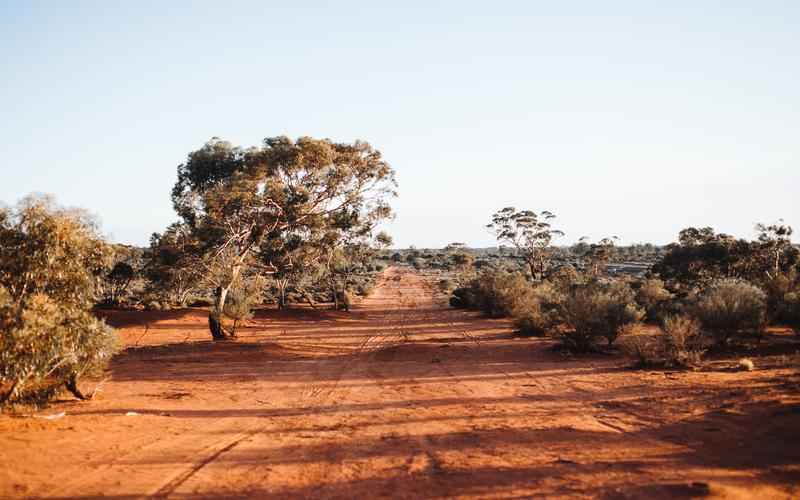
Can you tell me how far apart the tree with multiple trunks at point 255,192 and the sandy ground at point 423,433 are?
575 centimetres

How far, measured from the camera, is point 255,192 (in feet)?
65.7

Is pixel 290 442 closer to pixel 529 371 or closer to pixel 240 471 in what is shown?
pixel 240 471

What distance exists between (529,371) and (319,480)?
30.7 ft

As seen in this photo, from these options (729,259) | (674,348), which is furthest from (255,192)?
(729,259)

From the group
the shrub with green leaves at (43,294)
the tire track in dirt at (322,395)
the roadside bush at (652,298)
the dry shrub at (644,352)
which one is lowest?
the tire track in dirt at (322,395)

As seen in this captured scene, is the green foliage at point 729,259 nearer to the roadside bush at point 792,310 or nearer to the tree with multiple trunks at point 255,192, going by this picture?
the roadside bush at point 792,310

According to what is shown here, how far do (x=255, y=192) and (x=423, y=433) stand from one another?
13567 mm

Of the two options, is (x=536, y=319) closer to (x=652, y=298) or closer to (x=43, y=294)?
(x=652, y=298)

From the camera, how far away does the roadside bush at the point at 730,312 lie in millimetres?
16484

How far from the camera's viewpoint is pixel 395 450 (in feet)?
26.9

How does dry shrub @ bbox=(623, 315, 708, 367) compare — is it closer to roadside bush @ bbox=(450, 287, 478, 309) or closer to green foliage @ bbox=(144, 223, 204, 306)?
green foliage @ bbox=(144, 223, 204, 306)

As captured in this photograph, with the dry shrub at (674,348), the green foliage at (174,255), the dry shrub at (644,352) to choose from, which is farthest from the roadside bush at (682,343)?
the green foliage at (174,255)

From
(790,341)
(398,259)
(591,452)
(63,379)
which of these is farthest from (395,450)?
(398,259)

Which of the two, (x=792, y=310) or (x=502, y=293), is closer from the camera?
(x=792, y=310)
